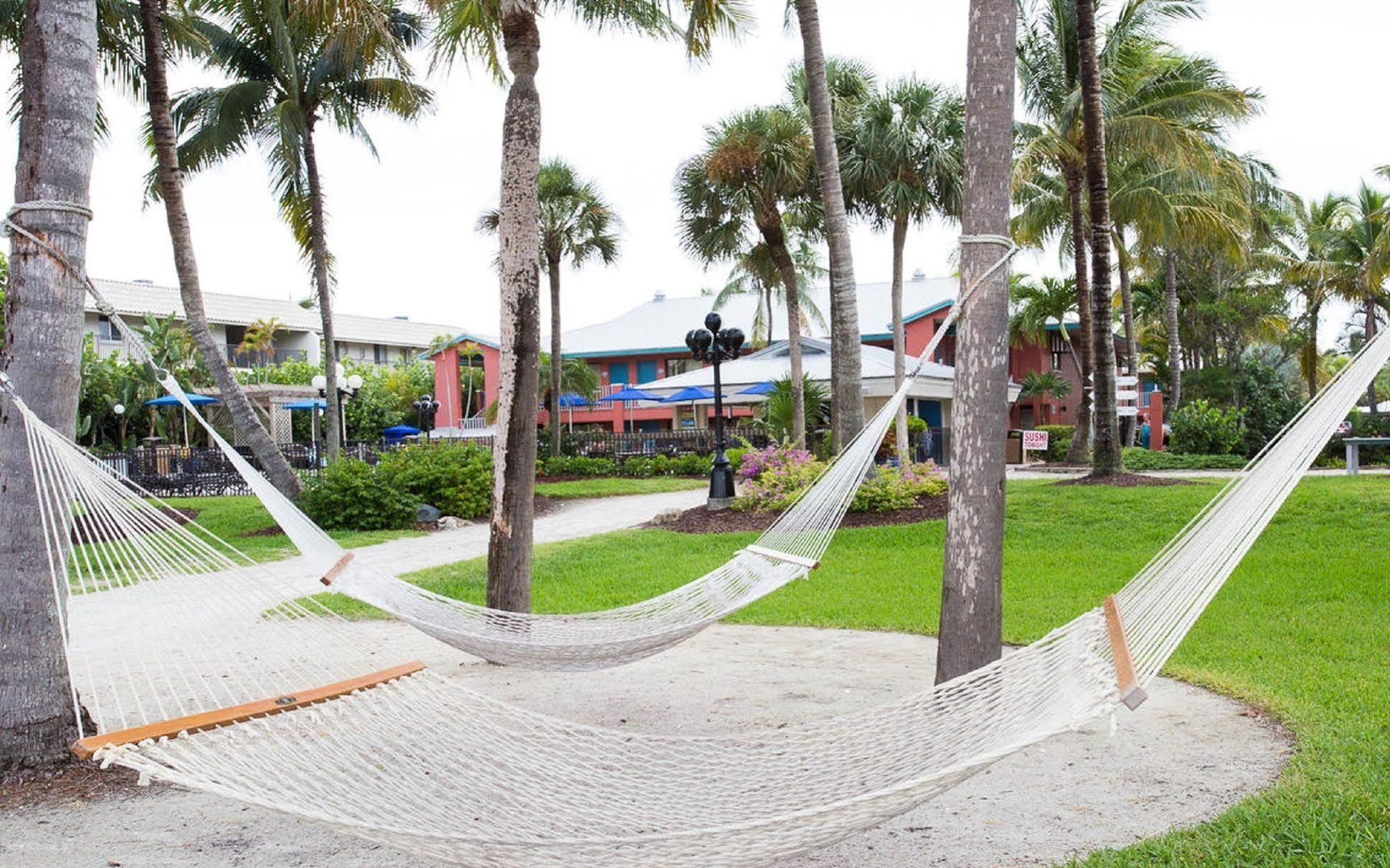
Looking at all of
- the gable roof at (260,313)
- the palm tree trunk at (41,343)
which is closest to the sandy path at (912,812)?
the palm tree trunk at (41,343)

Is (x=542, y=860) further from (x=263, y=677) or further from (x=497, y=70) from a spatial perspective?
(x=497, y=70)

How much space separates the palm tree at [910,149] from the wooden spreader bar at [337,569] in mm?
10866

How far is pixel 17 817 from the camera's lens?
300cm

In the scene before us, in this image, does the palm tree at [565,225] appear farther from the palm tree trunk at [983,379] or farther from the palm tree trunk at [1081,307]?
the palm tree trunk at [983,379]

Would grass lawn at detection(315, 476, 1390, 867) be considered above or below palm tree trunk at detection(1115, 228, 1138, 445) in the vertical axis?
below

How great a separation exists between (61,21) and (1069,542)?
22.4ft

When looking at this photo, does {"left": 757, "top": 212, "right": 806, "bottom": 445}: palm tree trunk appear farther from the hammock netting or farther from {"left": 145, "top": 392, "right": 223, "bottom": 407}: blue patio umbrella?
the hammock netting

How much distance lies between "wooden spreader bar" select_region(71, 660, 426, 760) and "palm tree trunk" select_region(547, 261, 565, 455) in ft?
50.7

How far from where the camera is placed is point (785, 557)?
A: 4.19m

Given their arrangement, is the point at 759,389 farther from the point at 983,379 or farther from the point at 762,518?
the point at 983,379

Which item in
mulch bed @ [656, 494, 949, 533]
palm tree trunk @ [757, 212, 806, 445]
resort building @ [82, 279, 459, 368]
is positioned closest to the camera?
mulch bed @ [656, 494, 949, 533]

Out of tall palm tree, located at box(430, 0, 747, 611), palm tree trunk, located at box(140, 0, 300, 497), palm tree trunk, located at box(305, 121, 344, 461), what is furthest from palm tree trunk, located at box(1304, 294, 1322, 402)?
tall palm tree, located at box(430, 0, 747, 611)

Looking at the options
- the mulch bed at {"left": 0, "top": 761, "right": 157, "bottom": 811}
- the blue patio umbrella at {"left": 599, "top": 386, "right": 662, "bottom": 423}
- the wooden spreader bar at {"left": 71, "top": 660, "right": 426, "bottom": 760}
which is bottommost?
the mulch bed at {"left": 0, "top": 761, "right": 157, "bottom": 811}

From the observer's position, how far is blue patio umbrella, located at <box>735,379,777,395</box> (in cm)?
1848
